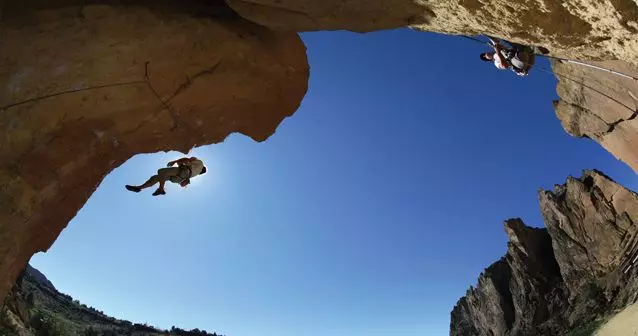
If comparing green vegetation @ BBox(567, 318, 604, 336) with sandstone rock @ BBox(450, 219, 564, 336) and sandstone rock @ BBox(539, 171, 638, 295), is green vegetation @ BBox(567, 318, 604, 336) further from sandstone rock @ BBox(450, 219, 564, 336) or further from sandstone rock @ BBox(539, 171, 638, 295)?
sandstone rock @ BBox(450, 219, 564, 336)

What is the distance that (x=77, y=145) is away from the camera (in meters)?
5.91

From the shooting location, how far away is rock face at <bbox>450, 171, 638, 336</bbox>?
106 feet

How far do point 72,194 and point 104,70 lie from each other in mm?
2195

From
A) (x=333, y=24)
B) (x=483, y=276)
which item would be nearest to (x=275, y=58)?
(x=333, y=24)

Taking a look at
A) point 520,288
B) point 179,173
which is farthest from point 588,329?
point 179,173

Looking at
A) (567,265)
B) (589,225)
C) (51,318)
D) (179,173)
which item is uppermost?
(589,225)

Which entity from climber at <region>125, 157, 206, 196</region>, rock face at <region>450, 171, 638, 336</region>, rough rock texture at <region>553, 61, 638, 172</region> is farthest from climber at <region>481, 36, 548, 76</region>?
rock face at <region>450, 171, 638, 336</region>

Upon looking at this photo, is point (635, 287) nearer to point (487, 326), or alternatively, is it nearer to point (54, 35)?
point (487, 326)

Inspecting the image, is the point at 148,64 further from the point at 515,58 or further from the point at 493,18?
the point at 515,58

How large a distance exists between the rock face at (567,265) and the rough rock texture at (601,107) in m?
13.0

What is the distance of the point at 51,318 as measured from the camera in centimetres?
2738

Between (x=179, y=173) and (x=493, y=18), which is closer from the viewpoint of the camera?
(x=493, y=18)

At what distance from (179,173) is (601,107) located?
70.2 ft

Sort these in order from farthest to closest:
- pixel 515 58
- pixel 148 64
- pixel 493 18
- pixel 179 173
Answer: pixel 515 58 < pixel 179 173 < pixel 148 64 < pixel 493 18
